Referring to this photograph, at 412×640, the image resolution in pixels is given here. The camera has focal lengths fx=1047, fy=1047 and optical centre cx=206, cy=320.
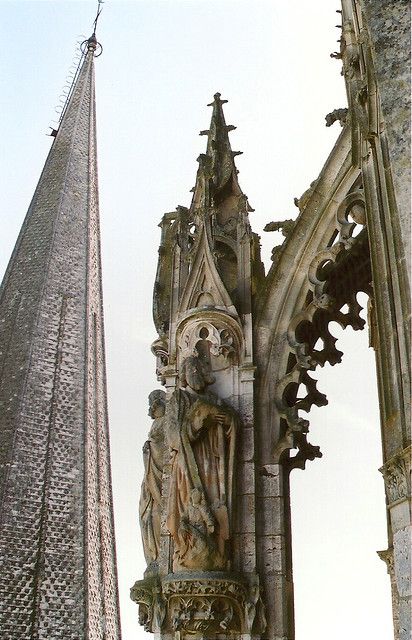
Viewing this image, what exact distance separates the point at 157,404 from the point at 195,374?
0.70m

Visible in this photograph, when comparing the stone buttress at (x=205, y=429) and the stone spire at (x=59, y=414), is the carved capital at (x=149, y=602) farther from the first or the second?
the stone spire at (x=59, y=414)

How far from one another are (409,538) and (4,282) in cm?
6900

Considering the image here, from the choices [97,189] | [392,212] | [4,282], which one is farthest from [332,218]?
[97,189]

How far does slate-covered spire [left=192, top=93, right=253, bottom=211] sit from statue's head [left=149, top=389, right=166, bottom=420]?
6.72 feet

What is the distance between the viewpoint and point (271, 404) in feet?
31.9

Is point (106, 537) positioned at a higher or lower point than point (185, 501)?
higher

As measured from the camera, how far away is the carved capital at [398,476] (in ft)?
23.1

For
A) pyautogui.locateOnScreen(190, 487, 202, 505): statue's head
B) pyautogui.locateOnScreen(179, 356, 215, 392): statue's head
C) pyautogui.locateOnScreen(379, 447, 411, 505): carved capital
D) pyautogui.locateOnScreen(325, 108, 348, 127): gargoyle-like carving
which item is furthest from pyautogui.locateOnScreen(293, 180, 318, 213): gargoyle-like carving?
pyautogui.locateOnScreen(379, 447, 411, 505): carved capital

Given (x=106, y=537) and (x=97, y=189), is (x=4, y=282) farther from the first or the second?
(x=106, y=537)

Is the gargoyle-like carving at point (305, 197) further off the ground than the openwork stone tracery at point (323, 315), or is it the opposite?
the gargoyle-like carving at point (305, 197)

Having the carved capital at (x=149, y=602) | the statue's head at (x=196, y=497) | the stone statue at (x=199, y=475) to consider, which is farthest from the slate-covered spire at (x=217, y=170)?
the carved capital at (x=149, y=602)

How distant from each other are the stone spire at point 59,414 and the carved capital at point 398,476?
49186mm

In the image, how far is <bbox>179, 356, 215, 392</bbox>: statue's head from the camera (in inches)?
378

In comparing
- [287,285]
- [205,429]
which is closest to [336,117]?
[287,285]
